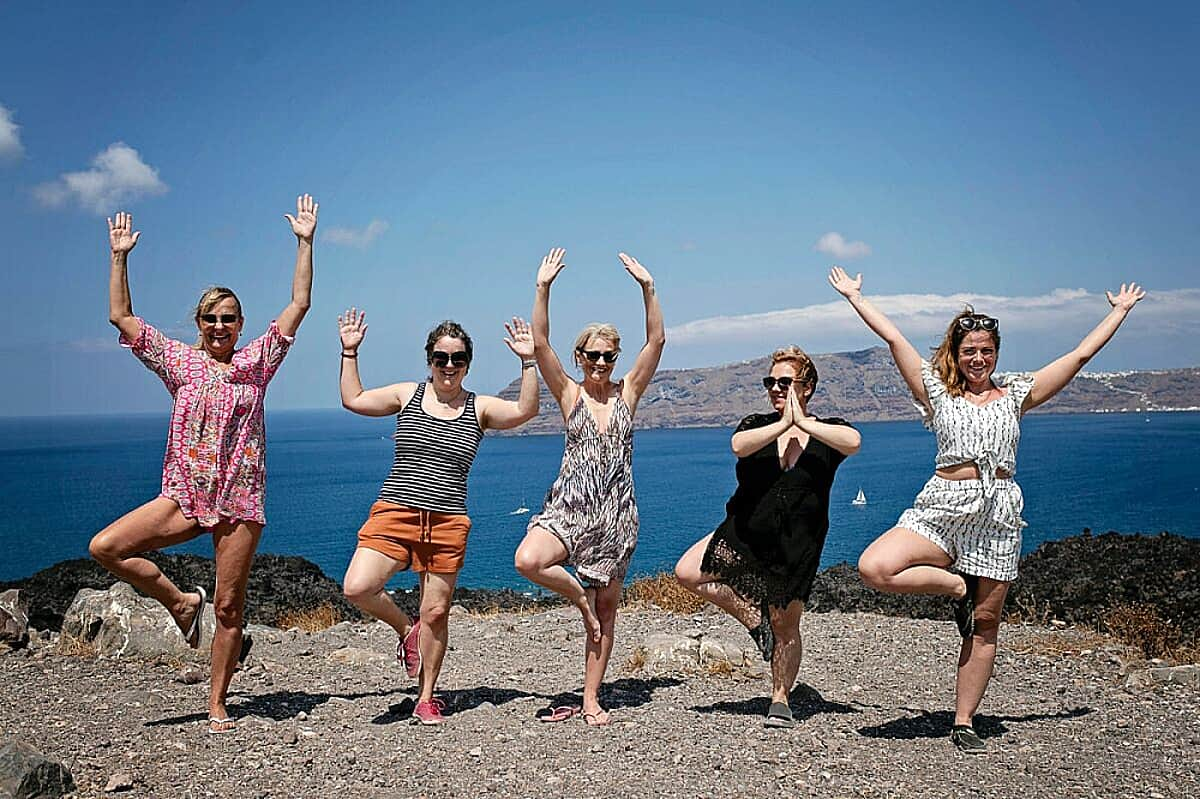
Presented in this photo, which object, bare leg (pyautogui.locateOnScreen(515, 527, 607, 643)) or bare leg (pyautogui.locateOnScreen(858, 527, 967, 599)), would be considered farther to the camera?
bare leg (pyautogui.locateOnScreen(515, 527, 607, 643))

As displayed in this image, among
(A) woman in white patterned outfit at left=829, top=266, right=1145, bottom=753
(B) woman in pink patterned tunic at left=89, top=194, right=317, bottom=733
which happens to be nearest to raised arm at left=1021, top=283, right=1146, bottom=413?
(A) woman in white patterned outfit at left=829, top=266, right=1145, bottom=753

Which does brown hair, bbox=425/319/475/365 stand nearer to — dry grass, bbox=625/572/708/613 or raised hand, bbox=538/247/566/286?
raised hand, bbox=538/247/566/286

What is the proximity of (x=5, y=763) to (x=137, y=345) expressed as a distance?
2.46 metres

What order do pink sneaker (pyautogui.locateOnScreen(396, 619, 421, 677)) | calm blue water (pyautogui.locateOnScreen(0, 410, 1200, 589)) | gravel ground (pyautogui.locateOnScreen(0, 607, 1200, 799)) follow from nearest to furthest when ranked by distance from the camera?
1. gravel ground (pyautogui.locateOnScreen(0, 607, 1200, 799))
2. pink sneaker (pyautogui.locateOnScreen(396, 619, 421, 677))
3. calm blue water (pyautogui.locateOnScreen(0, 410, 1200, 589))

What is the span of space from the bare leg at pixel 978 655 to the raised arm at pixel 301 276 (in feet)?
15.0

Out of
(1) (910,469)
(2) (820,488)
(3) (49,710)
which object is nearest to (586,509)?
(2) (820,488)

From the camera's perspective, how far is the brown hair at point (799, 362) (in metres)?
6.15

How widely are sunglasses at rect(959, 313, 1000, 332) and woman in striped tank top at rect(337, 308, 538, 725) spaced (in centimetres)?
257

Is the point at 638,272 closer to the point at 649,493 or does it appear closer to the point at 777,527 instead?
the point at 777,527

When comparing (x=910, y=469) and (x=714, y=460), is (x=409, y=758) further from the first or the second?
(x=714, y=460)

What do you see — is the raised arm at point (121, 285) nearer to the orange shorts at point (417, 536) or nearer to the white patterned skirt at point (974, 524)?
the orange shorts at point (417, 536)

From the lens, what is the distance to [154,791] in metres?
5.27

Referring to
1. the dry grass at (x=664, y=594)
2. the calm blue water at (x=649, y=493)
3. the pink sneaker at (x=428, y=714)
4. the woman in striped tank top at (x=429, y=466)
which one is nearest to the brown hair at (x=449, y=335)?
the woman in striped tank top at (x=429, y=466)

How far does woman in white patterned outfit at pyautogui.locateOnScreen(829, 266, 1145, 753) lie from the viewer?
576cm
